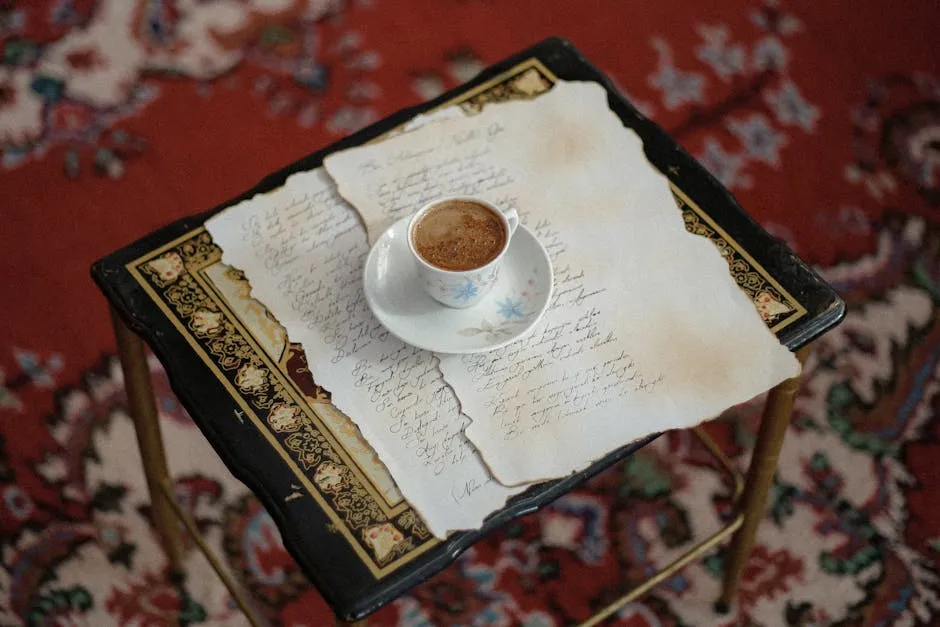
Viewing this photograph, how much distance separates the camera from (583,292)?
937 millimetres

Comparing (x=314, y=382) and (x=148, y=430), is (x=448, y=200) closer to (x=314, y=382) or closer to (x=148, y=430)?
(x=314, y=382)

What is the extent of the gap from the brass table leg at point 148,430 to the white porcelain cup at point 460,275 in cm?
26

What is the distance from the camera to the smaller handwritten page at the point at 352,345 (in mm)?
Answer: 841

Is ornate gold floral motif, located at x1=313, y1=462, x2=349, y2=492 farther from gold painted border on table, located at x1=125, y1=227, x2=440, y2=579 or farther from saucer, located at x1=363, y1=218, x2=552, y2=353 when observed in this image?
saucer, located at x1=363, y1=218, x2=552, y2=353

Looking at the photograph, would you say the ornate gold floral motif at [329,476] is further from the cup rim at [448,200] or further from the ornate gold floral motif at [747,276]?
the ornate gold floral motif at [747,276]

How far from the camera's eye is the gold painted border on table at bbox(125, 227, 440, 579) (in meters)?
0.81

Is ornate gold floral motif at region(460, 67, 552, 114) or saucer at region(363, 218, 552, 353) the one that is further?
ornate gold floral motif at region(460, 67, 552, 114)

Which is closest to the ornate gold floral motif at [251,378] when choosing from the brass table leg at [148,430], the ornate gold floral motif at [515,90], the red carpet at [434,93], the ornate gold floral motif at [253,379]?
the ornate gold floral motif at [253,379]

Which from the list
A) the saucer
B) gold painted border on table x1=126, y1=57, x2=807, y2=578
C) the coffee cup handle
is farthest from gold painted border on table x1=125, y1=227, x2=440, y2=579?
the coffee cup handle

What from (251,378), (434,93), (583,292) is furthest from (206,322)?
(434,93)

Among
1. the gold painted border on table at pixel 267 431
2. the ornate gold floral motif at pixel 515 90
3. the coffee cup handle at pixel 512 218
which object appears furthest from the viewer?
the ornate gold floral motif at pixel 515 90

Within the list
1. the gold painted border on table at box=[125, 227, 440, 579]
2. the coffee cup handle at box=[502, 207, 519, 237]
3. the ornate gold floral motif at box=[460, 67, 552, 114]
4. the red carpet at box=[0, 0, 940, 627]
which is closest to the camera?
the gold painted border on table at box=[125, 227, 440, 579]

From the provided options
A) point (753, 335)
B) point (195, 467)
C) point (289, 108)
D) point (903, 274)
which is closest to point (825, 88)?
point (903, 274)

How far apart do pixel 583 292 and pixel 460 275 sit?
0.12 m
